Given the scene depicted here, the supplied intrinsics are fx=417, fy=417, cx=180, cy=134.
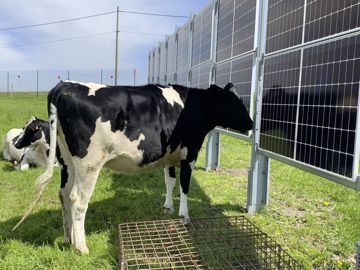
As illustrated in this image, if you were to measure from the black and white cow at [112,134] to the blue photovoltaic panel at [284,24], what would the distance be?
133cm

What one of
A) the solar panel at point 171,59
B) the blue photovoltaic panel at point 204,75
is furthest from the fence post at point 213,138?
the solar panel at point 171,59

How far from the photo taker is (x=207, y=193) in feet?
23.6

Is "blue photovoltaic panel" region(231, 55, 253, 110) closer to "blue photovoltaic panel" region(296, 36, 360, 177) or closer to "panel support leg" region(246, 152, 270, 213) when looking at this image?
"panel support leg" region(246, 152, 270, 213)

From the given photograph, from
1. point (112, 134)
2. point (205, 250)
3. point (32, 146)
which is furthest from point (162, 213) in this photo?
point (32, 146)

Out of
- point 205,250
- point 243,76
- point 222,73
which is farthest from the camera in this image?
point 222,73

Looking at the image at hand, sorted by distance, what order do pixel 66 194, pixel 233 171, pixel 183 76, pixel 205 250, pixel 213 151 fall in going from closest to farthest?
pixel 205 250
pixel 66 194
pixel 233 171
pixel 213 151
pixel 183 76

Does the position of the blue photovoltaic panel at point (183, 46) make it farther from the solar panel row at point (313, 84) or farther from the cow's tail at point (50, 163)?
the cow's tail at point (50, 163)

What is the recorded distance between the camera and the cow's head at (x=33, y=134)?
876 cm

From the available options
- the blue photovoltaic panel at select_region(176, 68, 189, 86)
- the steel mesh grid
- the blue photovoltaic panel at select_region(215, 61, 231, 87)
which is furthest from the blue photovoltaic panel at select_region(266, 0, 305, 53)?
the blue photovoltaic panel at select_region(176, 68, 189, 86)

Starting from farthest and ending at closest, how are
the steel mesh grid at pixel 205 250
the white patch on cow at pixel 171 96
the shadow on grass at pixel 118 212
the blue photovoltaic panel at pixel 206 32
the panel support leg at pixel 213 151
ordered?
1. the blue photovoltaic panel at pixel 206 32
2. the panel support leg at pixel 213 151
3. the white patch on cow at pixel 171 96
4. the shadow on grass at pixel 118 212
5. the steel mesh grid at pixel 205 250

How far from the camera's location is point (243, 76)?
22.9ft

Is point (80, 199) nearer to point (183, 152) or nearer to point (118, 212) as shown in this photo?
point (118, 212)

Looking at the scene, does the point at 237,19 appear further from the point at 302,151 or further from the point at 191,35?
the point at 191,35

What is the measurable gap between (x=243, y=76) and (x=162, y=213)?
267 cm
